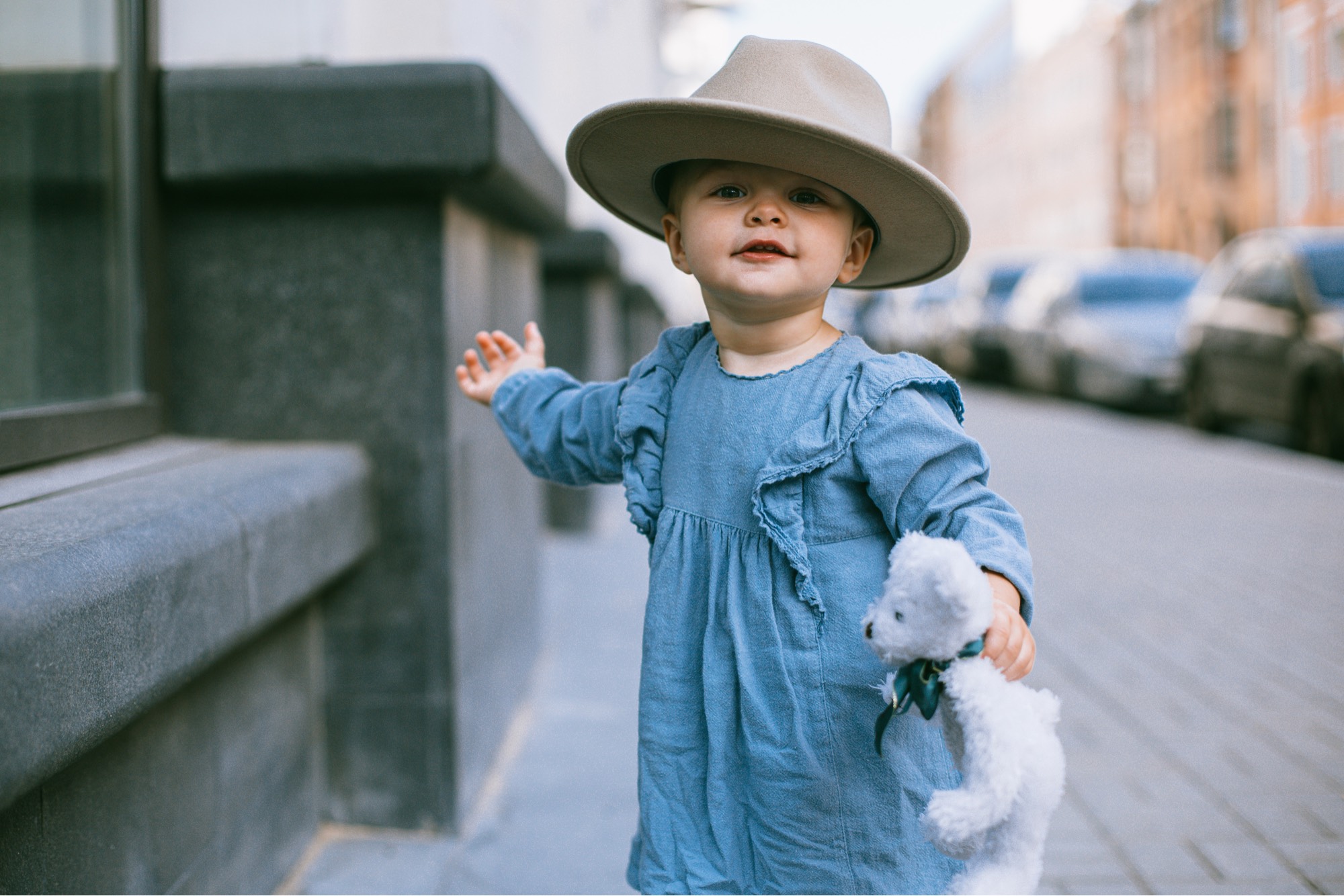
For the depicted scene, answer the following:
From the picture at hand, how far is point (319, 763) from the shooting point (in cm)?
298

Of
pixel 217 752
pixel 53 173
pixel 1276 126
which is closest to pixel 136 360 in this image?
pixel 53 173

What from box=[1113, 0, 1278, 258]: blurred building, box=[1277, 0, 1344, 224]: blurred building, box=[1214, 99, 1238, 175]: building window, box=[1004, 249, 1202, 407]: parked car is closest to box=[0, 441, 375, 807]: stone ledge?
box=[1004, 249, 1202, 407]: parked car

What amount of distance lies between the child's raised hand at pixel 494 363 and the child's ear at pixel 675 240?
40cm

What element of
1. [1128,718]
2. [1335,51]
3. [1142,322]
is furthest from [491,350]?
[1335,51]

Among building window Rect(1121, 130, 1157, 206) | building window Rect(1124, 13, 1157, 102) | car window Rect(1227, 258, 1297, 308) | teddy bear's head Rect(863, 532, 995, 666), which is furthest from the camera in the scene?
building window Rect(1121, 130, 1157, 206)

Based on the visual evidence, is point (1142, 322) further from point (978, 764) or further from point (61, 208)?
point (978, 764)

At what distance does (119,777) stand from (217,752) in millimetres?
379

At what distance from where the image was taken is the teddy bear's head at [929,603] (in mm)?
1490

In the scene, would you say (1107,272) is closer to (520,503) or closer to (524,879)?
(520,503)

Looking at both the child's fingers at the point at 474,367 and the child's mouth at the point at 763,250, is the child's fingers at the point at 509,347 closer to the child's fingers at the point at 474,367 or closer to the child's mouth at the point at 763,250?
the child's fingers at the point at 474,367

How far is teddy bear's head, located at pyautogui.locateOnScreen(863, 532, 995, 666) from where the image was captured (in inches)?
58.7

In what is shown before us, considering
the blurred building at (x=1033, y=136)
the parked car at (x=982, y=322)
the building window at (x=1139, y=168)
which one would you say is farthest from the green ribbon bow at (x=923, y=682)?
the blurred building at (x=1033, y=136)

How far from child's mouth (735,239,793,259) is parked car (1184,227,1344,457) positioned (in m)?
8.21

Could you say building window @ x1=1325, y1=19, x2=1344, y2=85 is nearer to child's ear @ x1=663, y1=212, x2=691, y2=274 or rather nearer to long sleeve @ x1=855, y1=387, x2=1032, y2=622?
child's ear @ x1=663, y1=212, x2=691, y2=274
